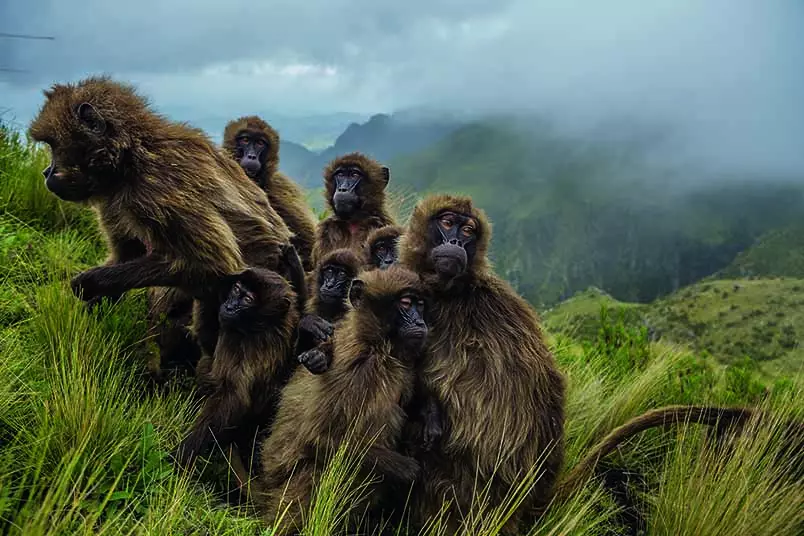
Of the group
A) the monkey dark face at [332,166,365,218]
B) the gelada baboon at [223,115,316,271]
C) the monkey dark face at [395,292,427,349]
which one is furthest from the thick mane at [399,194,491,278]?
the gelada baboon at [223,115,316,271]

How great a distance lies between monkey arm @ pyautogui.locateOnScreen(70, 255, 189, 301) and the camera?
4.27m

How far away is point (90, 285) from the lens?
170 inches

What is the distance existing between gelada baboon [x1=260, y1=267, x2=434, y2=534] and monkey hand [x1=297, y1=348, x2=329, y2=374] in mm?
100

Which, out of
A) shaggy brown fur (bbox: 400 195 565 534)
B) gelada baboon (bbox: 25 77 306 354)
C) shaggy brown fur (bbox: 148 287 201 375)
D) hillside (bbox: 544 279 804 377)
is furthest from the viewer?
hillside (bbox: 544 279 804 377)

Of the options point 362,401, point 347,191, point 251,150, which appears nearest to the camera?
point 362,401

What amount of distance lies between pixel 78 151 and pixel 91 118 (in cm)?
22

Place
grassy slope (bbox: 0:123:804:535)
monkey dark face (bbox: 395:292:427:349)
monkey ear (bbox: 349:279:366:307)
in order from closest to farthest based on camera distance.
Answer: grassy slope (bbox: 0:123:804:535)
monkey dark face (bbox: 395:292:427:349)
monkey ear (bbox: 349:279:366:307)

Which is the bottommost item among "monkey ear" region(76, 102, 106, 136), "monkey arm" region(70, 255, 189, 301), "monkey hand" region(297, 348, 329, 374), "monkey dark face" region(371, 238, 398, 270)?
"monkey hand" region(297, 348, 329, 374)

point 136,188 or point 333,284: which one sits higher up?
point 136,188

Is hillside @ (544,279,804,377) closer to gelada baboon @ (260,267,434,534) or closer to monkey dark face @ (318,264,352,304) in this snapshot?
monkey dark face @ (318,264,352,304)

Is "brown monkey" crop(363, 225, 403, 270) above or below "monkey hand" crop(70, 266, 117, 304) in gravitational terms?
above

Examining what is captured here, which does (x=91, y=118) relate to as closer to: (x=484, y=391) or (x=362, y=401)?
(x=362, y=401)

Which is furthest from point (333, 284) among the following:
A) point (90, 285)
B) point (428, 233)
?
point (90, 285)

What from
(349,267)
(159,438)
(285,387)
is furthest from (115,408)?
(349,267)
